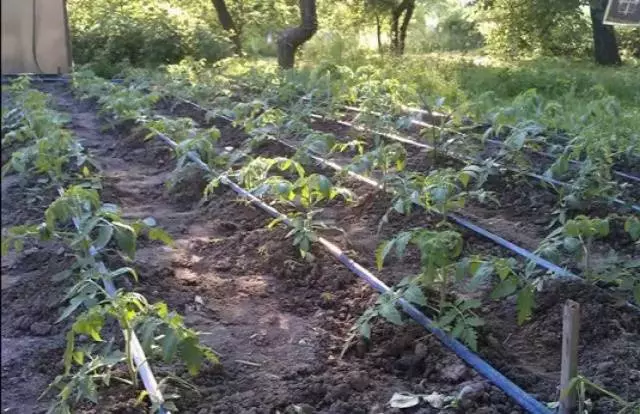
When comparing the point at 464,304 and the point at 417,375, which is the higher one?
the point at 464,304

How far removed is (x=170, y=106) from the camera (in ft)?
33.2

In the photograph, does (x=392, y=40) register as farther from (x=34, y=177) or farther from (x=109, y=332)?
(x=109, y=332)

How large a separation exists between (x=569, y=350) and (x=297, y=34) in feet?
42.4

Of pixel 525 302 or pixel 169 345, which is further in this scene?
pixel 525 302

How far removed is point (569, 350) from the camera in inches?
89.0

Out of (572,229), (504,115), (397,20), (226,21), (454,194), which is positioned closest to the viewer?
(572,229)

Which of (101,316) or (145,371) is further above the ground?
(101,316)

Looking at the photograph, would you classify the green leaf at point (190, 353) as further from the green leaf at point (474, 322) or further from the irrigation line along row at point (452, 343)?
the green leaf at point (474, 322)

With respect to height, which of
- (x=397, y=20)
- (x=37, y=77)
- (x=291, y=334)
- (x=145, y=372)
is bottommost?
(x=291, y=334)

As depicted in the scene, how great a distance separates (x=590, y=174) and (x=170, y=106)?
647cm

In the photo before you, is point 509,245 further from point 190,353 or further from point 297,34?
point 297,34

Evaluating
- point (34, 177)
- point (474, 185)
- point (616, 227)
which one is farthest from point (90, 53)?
point (616, 227)

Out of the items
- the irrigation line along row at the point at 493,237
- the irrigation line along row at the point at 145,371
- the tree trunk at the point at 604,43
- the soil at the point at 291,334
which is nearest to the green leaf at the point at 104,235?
the irrigation line along row at the point at 145,371

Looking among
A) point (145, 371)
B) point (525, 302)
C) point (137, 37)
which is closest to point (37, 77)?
point (145, 371)
